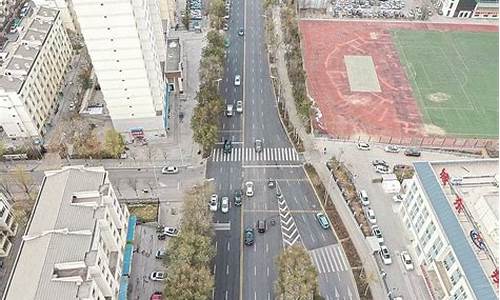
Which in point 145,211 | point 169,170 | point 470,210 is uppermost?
point 169,170

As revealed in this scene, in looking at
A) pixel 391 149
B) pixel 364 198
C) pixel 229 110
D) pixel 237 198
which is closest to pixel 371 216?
pixel 364 198

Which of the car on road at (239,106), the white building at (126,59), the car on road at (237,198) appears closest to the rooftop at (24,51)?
the white building at (126,59)

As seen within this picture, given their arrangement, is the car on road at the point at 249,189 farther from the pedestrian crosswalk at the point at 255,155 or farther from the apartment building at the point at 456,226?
the apartment building at the point at 456,226

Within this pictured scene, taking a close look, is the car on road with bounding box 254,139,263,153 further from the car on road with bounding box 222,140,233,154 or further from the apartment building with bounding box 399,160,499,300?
the apartment building with bounding box 399,160,499,300

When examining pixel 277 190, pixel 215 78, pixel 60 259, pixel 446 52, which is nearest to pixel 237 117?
pixel 215 78

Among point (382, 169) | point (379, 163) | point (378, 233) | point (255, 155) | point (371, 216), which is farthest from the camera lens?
point (255, 155)

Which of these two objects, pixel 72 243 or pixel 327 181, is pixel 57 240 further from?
pixel 327 181

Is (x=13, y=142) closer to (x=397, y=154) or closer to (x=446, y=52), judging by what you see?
(x=397, y=154)
